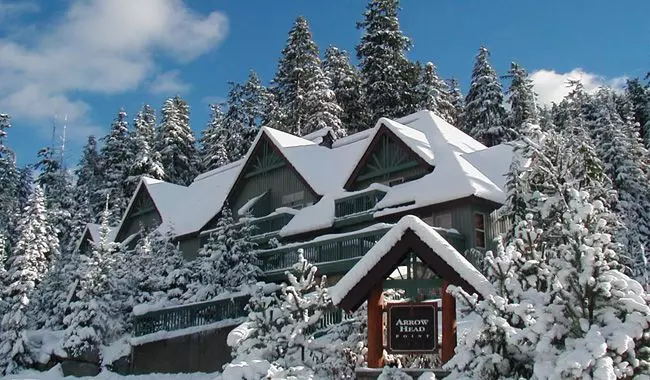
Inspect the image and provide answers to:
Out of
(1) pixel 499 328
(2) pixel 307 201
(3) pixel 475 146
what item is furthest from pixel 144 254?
(1) pixel 499 328

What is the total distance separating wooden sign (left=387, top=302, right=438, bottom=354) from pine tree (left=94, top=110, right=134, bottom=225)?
44.1 meters

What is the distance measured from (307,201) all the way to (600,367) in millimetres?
26338

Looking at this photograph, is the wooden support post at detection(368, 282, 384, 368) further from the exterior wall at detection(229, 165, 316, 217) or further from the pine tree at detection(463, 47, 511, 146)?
the pine tree at detection(463, 47, 511, 146)

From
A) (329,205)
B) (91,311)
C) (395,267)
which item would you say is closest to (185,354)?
(91,311)

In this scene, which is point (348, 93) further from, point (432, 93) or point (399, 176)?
point (399, 176)

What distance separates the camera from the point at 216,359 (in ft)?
73.7

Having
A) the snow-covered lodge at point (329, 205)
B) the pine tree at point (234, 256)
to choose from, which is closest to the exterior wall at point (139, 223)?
the snow-covered lodge at point (329, 205)

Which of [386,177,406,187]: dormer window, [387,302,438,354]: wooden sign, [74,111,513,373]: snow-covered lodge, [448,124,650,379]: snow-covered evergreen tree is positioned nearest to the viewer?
[448,124,650,379]: snow-covered evergreen tree

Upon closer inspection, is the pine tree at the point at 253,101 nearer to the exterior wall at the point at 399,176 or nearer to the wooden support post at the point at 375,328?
the exterior wall at the point at 399,176

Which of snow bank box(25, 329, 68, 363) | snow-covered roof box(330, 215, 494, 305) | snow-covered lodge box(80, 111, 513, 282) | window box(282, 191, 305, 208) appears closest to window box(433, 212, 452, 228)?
snow-covered lodge box(80, 111, 513, 282)

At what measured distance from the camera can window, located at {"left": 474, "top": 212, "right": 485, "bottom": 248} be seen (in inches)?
1079

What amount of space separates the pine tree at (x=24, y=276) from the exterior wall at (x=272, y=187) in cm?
1019

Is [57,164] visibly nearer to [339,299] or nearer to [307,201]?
[307,201]

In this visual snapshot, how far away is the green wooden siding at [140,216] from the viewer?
4394cm
